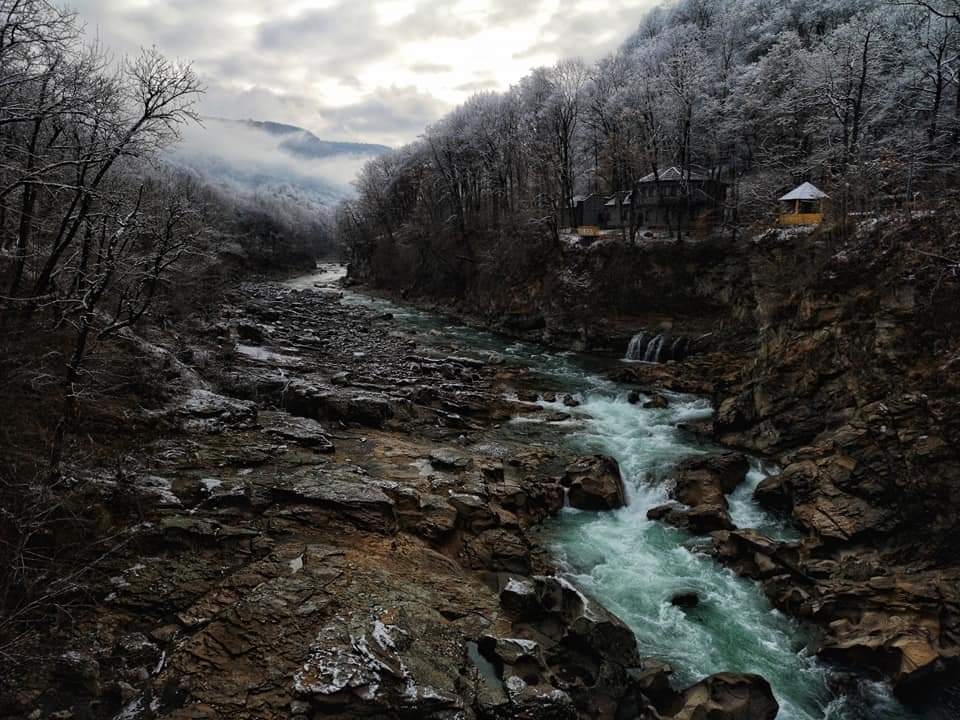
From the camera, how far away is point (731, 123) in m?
41.1

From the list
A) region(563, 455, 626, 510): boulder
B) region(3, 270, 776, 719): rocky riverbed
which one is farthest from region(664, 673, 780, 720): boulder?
region(563, 455, 626, 510): boulder

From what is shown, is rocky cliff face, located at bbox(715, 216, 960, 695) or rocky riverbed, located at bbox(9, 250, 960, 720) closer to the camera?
rocky riverbed, located at bbox(9, 250, 960, 720)

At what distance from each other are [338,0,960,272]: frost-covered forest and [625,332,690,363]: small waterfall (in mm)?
10022

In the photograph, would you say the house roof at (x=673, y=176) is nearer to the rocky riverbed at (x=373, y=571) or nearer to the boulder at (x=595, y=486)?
the rocky riverbed at (x=373, y=571)

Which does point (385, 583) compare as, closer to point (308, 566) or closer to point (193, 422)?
point (308, 566)

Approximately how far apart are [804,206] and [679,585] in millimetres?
29336

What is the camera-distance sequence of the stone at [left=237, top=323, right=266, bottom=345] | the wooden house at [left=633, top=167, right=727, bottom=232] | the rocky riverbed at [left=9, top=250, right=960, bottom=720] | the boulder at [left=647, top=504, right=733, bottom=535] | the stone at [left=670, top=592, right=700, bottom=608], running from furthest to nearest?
the wooden house at [left=633, top=167, right=727, bottom=232] → the stone at [left=237, top=323, right=266, bottom=345] → the boulder at [left=647, top=504, right=733, bottom=535] → the stone at [left=670, top=592, right=700, bottom=608] → the rocky riverbed at [left=9, top=250, right=960, bottom=720]

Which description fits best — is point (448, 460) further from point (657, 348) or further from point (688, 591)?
point (657, 348)

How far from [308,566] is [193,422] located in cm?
741

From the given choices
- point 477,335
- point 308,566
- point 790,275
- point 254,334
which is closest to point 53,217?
point 308,566

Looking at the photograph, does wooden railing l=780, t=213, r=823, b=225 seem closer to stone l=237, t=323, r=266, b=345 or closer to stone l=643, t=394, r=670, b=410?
stone l=643, t=394, r=670, b=410

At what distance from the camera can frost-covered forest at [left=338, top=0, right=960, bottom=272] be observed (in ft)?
90.1

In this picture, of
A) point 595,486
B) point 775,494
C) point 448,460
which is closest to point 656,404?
point 775,494

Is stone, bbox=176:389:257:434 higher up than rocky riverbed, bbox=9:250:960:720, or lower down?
higher up
